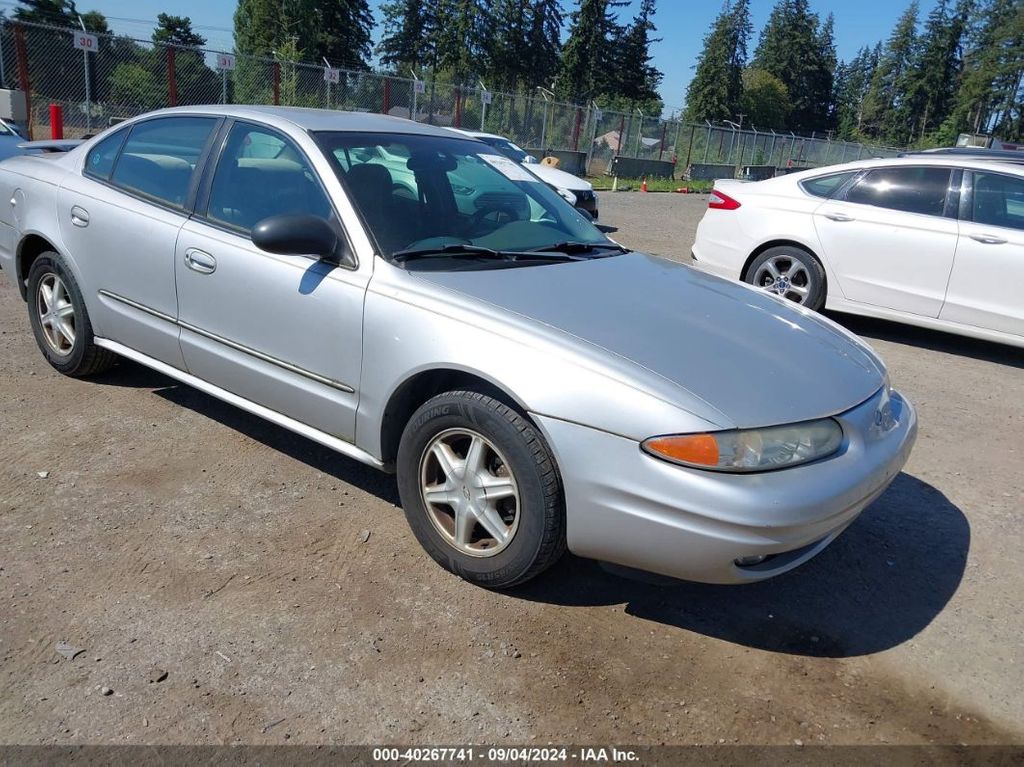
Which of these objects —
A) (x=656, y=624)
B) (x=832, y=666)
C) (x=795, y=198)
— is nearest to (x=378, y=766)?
(x=656, y=624)

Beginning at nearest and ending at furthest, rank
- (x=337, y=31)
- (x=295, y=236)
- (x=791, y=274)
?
(x=295, y=236), (x=791, y=274), (x=337, y=31)

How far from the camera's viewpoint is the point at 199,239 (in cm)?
372

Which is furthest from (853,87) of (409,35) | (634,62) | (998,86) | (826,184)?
(826,184)

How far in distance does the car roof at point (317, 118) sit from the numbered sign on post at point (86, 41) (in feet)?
47.9

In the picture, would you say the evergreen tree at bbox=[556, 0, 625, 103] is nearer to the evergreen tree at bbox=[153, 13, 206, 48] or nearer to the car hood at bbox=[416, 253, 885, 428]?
the evergreen tree at bbox=[153, 13, 206, 48]

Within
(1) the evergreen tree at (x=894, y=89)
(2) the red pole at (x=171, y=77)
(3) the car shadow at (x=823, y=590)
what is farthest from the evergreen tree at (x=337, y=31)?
(1) the evergreen tree at (x=894, y=89)

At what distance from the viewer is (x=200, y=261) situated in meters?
3.69

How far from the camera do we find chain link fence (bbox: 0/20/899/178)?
17203 mm

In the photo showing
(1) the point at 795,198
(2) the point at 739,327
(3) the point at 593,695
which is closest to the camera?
(3) the point at 593,695

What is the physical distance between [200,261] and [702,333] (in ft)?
7.21

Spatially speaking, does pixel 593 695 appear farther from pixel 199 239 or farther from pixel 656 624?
pixel 199 239

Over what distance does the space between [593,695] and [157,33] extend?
220 feet

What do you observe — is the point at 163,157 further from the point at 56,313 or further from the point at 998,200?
the point at 998,200

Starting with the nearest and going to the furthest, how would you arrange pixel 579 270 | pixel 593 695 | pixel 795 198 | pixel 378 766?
pixel 378 766 → pixel 593 695 → pixel 579 270 → pixel 795 198
